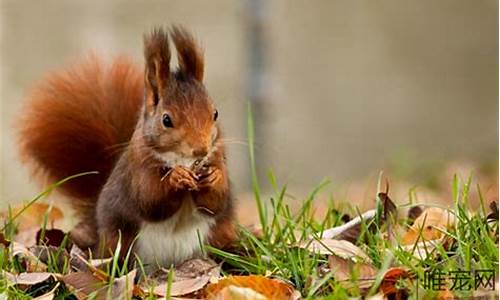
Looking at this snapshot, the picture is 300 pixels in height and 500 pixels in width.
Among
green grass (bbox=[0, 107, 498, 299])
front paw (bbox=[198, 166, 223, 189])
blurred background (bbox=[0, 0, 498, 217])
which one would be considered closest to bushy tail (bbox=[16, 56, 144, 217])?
green grass (bbox=[0, 107, 498, 299])

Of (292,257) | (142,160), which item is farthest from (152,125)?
(292,257)

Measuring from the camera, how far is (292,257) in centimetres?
265

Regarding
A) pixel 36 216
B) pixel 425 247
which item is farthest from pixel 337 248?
pixel 36 216

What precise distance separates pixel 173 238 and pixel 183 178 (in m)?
0.19

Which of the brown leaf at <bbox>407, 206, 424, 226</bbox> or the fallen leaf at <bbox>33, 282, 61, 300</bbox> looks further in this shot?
the brown leaf at <bbox>407, 206, 424, 226</bbox>

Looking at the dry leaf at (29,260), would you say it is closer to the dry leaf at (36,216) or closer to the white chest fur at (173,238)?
the white chest fur at (173,238)

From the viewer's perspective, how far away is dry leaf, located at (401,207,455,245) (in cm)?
286

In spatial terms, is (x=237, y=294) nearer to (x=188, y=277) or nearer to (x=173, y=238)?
(x=188, y=277)

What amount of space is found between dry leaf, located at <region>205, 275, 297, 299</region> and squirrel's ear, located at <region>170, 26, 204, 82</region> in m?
0.55

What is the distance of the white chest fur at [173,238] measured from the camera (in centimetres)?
287

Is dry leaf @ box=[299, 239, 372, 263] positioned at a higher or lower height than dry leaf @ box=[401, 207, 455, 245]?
higher

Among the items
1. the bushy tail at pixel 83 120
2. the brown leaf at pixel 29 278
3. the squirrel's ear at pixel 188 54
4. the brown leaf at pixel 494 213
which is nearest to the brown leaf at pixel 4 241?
the brown leaf at pixel 29 278

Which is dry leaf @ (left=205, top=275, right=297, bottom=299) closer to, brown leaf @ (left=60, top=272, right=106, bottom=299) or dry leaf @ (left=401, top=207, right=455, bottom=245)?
brown leaf @ (left=60, top=272, right=106, bottom=299)

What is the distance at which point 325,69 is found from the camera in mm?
7566
